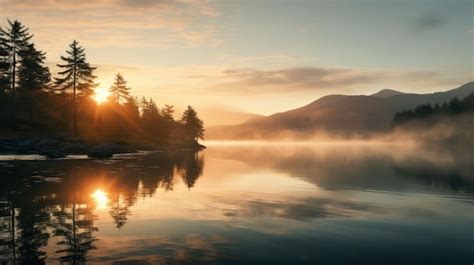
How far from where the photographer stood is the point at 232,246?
11.3 metres

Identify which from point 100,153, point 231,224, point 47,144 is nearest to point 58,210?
point 231,224

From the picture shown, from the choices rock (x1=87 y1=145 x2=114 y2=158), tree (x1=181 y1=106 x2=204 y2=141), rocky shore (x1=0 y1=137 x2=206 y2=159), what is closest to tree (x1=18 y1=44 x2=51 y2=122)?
rocky shore (x1=0 y1=137 x2=206 y2=159)

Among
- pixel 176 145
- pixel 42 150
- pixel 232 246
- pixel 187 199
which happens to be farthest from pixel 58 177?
pixel 176 145

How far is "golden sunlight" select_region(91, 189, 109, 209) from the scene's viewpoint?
58.0 feet

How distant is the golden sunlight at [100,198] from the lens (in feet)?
58.0

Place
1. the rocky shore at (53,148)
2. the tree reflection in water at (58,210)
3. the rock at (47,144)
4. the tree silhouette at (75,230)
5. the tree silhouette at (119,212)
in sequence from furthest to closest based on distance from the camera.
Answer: the rock at (47,144)
the rocky shore at (53,148)
the tree silhouette at (119,212)
the tree reflection in water at (58,210)
the tree silhouette at (75,230)

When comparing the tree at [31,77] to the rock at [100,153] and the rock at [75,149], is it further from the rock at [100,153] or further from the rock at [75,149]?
the rock at [100,153]

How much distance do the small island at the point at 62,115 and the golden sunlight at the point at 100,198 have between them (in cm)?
3347

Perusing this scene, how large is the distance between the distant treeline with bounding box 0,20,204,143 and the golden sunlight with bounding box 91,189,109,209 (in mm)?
55040

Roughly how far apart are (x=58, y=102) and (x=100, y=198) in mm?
80415

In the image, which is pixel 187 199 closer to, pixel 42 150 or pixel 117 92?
pixel 42 150

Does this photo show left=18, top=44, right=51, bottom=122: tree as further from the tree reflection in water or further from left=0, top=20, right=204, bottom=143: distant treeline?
the tree reflection in water

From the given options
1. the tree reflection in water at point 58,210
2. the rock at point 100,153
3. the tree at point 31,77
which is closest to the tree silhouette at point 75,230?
the tree reflection in water at point 58,210

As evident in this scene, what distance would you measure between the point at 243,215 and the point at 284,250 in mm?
5250
